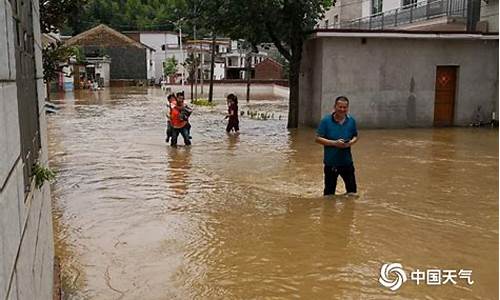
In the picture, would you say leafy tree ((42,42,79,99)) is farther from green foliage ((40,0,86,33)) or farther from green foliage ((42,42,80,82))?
green foliage ((40,0,86,33))

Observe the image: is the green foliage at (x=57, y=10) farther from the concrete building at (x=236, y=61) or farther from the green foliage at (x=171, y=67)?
the concrete building at (x=236, y=61)

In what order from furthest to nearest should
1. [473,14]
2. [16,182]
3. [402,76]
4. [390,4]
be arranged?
[390,4], [473,14], [402,76], [16,182]

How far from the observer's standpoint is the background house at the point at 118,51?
65.8m

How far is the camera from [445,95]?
20.3 metres

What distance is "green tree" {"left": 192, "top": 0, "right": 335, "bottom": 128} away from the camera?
17734 millimetres

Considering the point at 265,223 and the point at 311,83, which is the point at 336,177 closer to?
the point at 265,223

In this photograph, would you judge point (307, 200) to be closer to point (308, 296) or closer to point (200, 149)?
point (308, 296)

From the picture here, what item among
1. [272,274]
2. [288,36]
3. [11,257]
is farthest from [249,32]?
[11,257]

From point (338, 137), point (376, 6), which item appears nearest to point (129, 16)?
point (376, 6)

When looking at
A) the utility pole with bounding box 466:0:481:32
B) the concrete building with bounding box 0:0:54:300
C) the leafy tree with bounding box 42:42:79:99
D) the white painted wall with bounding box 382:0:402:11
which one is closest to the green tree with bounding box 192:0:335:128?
the utility pole with bounding box 466:0:481:32

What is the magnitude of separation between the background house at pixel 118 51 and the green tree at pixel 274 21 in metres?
47.4

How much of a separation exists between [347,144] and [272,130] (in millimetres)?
11132

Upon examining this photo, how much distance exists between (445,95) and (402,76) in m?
1.84

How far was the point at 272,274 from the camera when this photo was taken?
5797 millimetres
